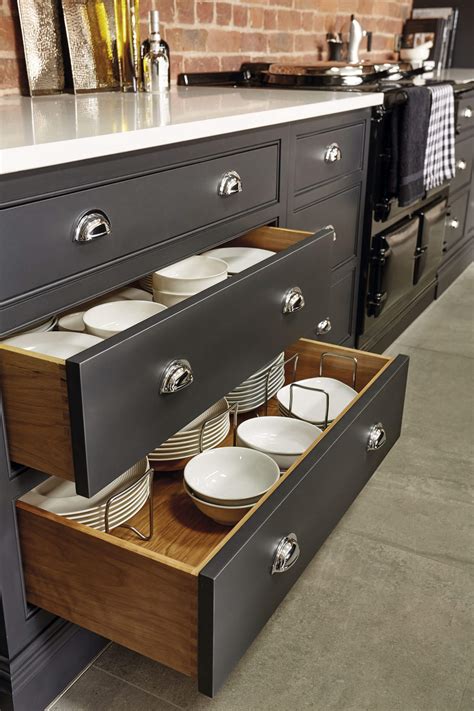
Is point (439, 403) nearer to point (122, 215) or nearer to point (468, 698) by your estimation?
point (468, 698)

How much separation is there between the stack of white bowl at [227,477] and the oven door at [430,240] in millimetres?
1434

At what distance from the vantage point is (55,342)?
3.61 feet

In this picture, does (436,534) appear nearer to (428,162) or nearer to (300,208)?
(300,208)

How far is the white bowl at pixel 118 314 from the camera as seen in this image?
118 centimetres

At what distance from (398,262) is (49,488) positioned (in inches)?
57.4

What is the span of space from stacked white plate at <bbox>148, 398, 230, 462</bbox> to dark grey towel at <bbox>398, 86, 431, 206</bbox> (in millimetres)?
997

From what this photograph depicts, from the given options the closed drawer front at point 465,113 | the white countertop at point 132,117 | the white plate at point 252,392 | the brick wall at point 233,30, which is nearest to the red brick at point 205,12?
the brick wall at point 233,30

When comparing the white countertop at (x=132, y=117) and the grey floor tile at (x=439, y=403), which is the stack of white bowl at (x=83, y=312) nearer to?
the white countertop at (x=132, y=117)

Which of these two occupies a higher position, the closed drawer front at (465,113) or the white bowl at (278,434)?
the closed drawer front at (465,113)

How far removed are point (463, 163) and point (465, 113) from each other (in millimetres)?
228

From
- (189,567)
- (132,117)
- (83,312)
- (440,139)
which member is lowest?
(189,567)

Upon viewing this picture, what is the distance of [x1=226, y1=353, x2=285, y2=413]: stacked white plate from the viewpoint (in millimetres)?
1481

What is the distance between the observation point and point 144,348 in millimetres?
907

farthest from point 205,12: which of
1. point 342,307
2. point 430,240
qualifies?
point 430,240
